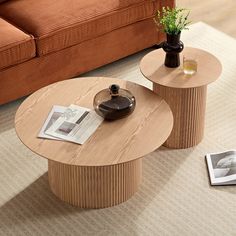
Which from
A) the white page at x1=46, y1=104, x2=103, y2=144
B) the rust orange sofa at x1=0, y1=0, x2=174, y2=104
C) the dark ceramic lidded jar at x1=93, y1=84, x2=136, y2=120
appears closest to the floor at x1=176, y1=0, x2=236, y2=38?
the rust orange sofa at x1=0, y1=0, x2=174, y2=104

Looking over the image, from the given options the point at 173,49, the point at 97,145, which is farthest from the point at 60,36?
the point at 97,145

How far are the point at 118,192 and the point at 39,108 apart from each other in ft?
1.84

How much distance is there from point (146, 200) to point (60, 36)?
1.18m

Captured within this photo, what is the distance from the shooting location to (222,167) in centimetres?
326

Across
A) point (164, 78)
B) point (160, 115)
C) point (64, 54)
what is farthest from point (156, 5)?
point (160, 115)

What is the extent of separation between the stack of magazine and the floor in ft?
6.44

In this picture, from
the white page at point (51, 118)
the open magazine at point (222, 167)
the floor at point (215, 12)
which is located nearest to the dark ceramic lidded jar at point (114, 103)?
the white page at point (51, 118)

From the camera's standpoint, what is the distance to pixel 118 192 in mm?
3014

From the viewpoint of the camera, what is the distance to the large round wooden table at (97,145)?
274cm

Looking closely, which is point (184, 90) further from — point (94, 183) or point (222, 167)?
point (94, 183)

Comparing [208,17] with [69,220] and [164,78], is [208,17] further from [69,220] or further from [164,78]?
[69,220]

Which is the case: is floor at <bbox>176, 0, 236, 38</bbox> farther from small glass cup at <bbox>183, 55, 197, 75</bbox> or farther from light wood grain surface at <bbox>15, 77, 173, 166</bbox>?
light wood grain surface at <bbox>15, 77, 173, 166</bbox>

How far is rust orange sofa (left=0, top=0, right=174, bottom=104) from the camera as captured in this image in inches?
143

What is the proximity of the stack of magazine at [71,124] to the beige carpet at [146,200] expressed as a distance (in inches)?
16.0
